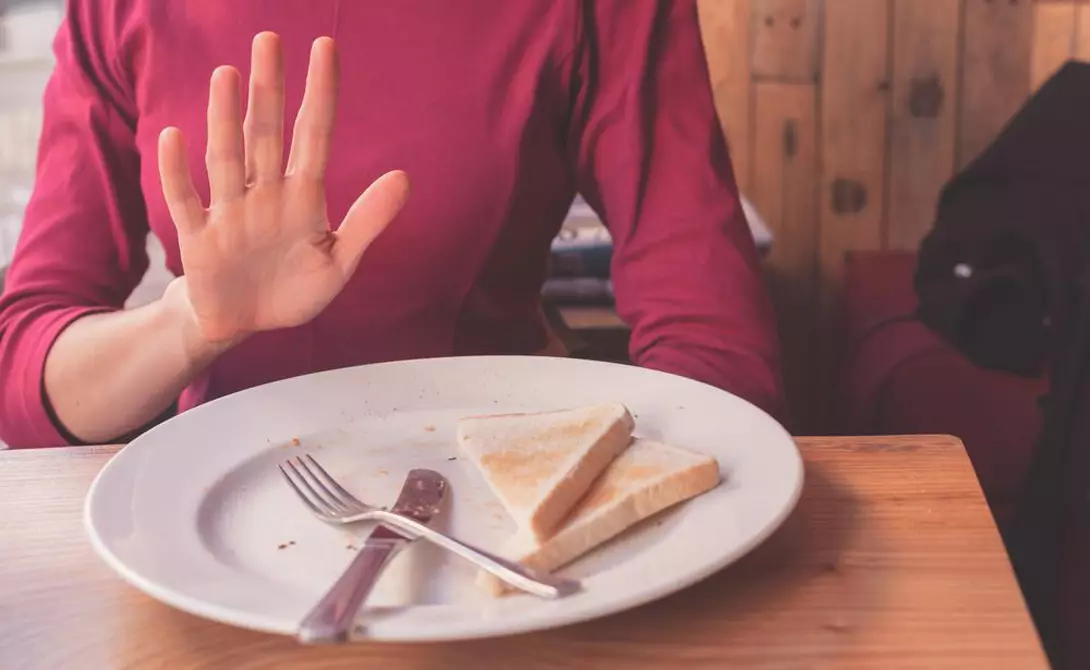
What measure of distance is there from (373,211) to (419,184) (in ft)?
0.92

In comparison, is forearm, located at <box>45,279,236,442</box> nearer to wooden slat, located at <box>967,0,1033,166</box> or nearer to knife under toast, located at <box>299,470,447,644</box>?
knife under toast, located at <box>299,470,447,644</box>

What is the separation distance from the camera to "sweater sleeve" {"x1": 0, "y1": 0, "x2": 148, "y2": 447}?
3.06 ft

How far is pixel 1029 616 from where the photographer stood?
463mm

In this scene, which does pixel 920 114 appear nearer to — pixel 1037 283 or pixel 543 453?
pixel 1037 283

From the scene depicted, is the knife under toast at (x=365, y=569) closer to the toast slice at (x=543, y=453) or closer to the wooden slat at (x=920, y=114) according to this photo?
the toast slice at (x=543, y=453)

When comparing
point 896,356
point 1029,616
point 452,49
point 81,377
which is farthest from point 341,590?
point 896,356

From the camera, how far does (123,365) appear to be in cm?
80

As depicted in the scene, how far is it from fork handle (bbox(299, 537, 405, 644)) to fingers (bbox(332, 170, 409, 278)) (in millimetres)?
224

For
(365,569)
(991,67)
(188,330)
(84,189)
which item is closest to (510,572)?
(365,569)

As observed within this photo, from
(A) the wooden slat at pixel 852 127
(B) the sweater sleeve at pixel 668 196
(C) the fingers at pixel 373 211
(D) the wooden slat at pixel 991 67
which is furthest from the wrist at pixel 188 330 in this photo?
(D) the wooden slat at pixel 991 67

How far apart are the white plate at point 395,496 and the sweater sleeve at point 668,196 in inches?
6.3

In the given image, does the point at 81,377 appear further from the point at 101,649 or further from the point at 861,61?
the point at 861,61

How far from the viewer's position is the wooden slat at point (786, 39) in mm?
1914

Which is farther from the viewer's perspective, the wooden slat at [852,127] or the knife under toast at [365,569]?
the wooden slat at [852,127]
